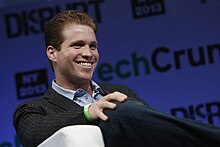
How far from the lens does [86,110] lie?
3.21 ft

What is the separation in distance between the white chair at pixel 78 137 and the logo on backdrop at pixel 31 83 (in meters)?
2.08

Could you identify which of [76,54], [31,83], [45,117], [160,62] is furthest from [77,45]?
[31,83]

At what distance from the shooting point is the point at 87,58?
4.77 feet

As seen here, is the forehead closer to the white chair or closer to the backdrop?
the white chair

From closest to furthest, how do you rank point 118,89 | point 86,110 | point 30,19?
point 86,110
point 118,89
point 30,19

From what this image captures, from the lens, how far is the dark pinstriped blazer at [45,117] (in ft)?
3.30

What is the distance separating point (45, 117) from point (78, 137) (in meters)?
0.23

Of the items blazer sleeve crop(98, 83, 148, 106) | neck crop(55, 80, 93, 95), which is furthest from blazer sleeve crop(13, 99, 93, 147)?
blazer sleeve crop(98, 83, 148, 106)

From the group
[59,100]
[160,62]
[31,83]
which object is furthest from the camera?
[31,83]

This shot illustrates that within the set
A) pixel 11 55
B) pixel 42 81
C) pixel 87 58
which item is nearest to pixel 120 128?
pixel 87 58

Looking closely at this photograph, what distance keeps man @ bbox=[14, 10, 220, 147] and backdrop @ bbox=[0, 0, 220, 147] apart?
1242mm

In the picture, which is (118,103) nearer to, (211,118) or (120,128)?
(120,128)

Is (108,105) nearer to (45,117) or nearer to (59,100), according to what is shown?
(45,117)

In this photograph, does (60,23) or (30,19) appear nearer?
(60,23)
